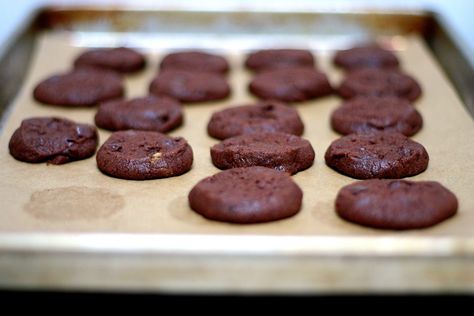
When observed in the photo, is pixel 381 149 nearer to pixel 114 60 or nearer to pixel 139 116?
pixel 139 116

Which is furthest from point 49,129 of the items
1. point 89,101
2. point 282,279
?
point 282,279

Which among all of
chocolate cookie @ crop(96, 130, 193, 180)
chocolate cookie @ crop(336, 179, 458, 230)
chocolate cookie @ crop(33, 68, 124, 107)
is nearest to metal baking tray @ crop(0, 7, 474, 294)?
chocolate cookie @ crop(336, 179, 458, 230)

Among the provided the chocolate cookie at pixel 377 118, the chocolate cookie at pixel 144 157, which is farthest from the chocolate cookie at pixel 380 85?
the chocolate cookie at pixel 144 157

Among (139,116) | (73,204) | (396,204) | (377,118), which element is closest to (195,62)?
(139,116)

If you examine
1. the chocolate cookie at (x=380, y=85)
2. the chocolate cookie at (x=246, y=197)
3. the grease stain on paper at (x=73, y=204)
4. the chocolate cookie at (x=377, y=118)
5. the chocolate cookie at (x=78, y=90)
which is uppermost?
the chocolate cookie at (x=246, y=197)

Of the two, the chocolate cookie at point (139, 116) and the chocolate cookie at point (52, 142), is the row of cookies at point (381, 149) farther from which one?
the chocolate cookie at point (52, 142)
